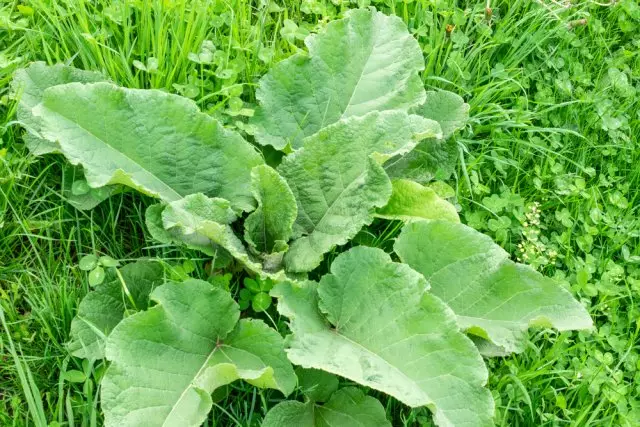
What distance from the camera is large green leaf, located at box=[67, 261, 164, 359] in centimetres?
236

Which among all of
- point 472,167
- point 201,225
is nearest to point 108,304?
point 201,225

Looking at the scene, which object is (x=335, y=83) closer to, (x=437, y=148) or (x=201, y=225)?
(x=437, y=148)

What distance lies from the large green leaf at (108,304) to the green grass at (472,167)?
2.9 inches

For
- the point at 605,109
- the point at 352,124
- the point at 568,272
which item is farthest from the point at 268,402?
the point at 605,109

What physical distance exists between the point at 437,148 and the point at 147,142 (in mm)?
1088

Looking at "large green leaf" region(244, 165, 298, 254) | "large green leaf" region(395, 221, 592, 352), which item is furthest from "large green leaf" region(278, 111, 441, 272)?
"large green leaf" region(395, 221, 592, 352)

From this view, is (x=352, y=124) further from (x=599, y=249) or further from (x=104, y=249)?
(x=599, y=249)

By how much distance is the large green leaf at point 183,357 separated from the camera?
209 centimetres

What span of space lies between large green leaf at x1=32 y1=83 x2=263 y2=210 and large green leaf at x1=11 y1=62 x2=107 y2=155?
0.28ft

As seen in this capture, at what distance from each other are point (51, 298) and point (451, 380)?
1.30 meters

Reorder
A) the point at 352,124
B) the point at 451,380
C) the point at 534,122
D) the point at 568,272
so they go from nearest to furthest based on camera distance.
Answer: the point at 451,380
the point at 352,124
the point at 568,272
the point at 534,122

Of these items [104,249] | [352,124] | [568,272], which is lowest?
[568,272]

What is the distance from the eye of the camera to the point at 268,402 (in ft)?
8.02

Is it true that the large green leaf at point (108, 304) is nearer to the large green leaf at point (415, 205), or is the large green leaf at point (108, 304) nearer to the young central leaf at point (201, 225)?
the young central leaf at point (201, 225)
